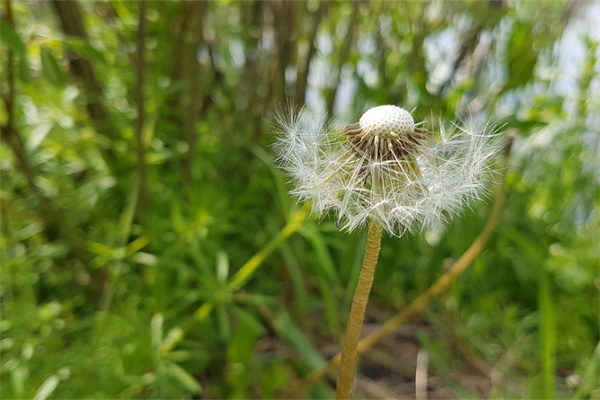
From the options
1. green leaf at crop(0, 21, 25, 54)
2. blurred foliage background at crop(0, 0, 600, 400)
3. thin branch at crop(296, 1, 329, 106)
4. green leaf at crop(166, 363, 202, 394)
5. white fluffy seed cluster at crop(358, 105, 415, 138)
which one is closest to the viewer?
white fluffy seed cluster at crop(358, 105, 415, 138)

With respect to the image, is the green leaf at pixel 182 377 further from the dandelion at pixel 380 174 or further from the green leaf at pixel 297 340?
the dandelion at pixel 380 174

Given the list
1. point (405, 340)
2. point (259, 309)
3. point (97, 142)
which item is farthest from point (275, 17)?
point (405, 340)

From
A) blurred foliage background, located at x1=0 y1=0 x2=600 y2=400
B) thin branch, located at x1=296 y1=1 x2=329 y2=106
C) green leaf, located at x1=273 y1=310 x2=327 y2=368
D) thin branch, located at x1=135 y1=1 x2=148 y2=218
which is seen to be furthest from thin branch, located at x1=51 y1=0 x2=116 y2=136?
green leaf, located at x1=273 y1=310 x2=327 y2=368

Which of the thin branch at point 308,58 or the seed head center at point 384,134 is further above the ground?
the thin branch at point 308,58

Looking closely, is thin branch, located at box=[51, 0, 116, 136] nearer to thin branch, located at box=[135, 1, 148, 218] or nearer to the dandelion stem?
thin branch, located at box=[135, 1, 148, 218]

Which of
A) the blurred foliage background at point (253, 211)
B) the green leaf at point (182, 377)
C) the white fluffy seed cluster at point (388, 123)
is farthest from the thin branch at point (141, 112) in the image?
the white fluffy seed cluster at point (388, 123)

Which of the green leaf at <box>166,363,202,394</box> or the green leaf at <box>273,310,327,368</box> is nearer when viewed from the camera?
the green leaf at <box>166,363,202,394</box>
